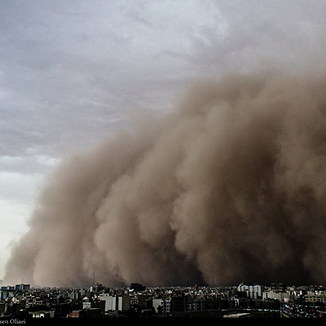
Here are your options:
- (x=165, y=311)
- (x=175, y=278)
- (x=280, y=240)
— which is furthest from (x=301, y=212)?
(x=165, y=311)

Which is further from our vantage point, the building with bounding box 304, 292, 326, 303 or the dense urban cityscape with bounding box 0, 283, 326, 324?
the building with bounding box 304, 292, 326, 303

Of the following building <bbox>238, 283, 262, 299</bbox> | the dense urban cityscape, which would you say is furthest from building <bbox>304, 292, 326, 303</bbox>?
building <bbox>238, 283, 262, 299</bbox>

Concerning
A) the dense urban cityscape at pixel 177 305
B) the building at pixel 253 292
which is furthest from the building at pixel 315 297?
the building at pixel 253 292

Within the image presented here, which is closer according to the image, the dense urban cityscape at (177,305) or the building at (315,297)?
the dense urban cityscape at (177,305)

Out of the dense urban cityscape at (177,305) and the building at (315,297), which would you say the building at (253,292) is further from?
the building at (315,297)

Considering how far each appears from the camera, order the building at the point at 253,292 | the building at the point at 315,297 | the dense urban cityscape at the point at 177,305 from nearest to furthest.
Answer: the dense urban cityscape at the point at 177,305 < the building at the point at 315,297 < the building at the point at 253,292

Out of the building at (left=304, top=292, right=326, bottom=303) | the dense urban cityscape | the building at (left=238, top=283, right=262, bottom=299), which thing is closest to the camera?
the dense urban cityscape

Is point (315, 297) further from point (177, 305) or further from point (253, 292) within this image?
point (177, 305)

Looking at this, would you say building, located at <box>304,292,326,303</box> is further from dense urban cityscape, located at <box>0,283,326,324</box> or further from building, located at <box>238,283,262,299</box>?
Answer: building, located at <box>238,283,262,299</box>

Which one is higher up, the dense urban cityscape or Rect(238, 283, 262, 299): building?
Rect(238, 283, 262, 299): building

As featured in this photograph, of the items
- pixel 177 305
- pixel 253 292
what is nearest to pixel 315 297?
pixel 253 292

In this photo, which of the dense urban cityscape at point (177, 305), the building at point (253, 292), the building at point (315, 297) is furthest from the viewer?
the building at point (253, 292)

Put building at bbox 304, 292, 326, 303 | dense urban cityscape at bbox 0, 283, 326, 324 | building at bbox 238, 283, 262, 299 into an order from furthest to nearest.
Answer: building at bbox 238, 283, 262, 299 < building at bbox 304, 292, 326, 303 < dense urban cityscape at bbox 0, 283, 326, 324
